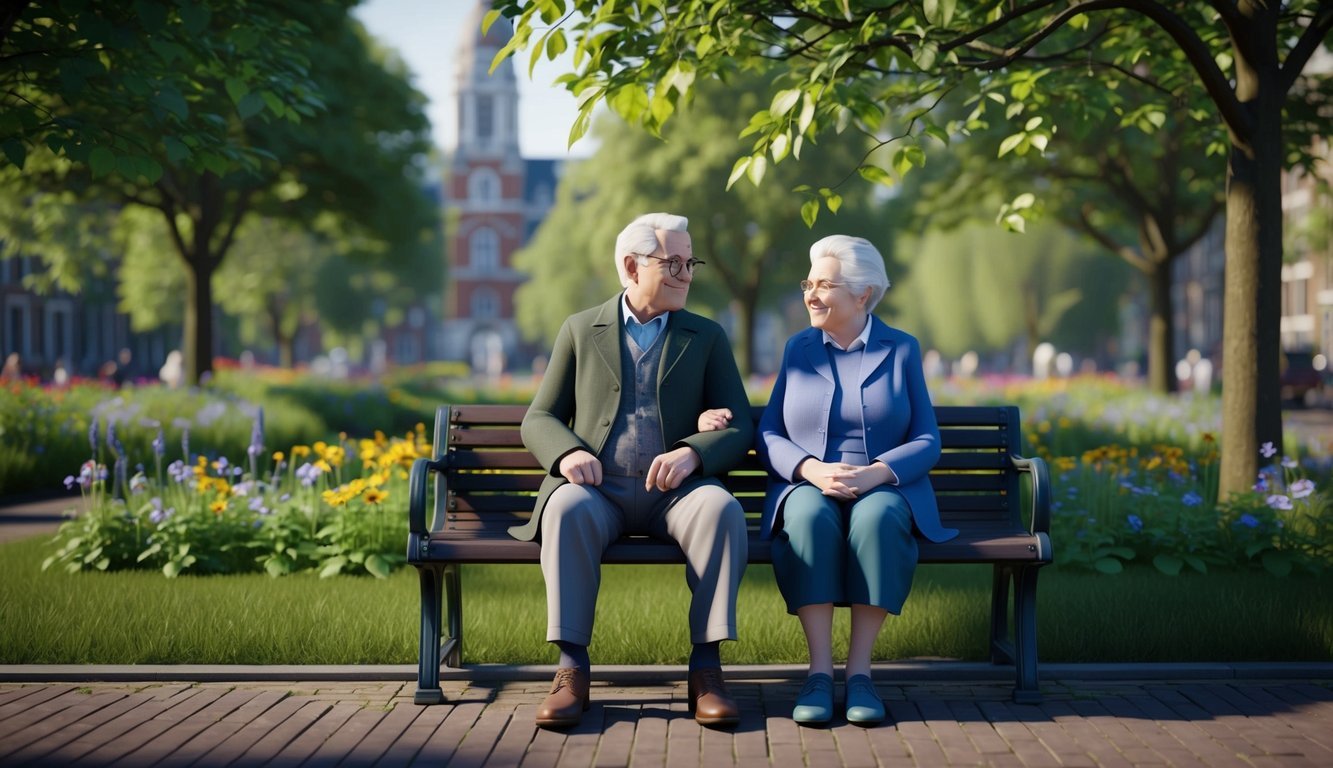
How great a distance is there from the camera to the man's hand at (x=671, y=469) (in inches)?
170

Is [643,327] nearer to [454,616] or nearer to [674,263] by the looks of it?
[674,263]

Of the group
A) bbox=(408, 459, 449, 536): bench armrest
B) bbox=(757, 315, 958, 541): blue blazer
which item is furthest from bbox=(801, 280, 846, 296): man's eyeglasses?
bbox=(408, 459, 449, 536): bench armrest

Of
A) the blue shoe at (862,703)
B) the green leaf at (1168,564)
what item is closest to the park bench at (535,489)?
the blue shoe at (862,703)

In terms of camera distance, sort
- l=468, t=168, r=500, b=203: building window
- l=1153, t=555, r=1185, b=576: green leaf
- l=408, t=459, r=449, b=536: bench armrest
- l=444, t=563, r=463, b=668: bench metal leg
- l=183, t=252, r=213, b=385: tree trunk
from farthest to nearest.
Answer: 1. l=468, t=168, r=500, b=203: building window
2. l=183, t=252, r=213, b=385: tree trunk
3. l=1153, t=555, r=1185, b=576: green leaf
4. l=444, t=563, r=463, b=668: bench metal leg
5. l=408, t=459, r=449, b=536: bench armrest

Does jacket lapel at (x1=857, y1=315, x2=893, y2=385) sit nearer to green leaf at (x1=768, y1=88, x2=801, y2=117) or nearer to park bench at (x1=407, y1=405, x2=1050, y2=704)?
park bench at (x1=407, y1=405, x2=1050, y2=704)

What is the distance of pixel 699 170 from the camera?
2395 cm

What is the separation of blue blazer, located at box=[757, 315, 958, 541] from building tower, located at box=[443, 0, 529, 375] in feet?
235

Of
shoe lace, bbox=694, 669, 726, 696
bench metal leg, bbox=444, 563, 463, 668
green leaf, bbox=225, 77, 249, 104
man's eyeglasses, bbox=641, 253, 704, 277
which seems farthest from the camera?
green leaf, bbox=225, 77, 249, 104

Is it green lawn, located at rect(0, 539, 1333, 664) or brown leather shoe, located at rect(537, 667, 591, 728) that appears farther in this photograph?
green lawn, located at rect(0, 539, 1333, 664)

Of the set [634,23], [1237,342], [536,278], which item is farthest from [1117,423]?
[536,278]

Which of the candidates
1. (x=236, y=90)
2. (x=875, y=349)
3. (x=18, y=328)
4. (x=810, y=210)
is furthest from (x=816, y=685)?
(x=18, y=328)

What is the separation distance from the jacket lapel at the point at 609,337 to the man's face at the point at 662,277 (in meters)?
0.11

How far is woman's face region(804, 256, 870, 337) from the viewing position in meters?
4.46

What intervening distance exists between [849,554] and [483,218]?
74.4m
